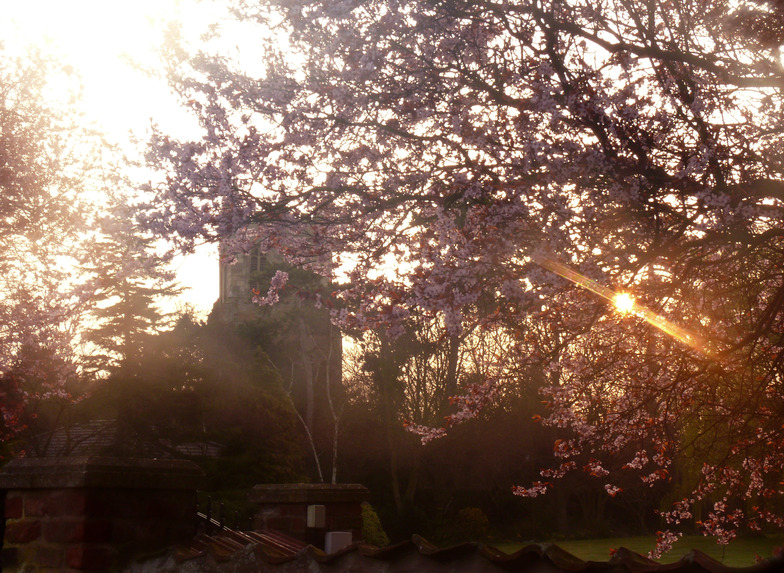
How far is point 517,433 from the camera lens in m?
35.8

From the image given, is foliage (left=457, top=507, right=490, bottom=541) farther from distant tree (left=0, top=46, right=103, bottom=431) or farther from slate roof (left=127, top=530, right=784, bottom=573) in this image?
slate roof (left=127, top=530, right=784, bottom=573)

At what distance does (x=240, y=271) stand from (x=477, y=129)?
2318 inches

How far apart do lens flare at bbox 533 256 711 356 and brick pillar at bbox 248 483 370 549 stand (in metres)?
2.63

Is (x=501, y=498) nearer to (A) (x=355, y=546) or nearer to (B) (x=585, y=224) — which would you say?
(B) (x=585, y=224)

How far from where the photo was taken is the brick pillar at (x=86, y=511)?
3.89 meters

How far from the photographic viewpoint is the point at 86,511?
3875 mm

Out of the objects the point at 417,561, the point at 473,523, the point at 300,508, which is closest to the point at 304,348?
the point at 473,523

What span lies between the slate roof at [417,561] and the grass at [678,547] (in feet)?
83.8

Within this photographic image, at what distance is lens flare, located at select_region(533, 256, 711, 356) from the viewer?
7172mm

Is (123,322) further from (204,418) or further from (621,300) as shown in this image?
(621,300)

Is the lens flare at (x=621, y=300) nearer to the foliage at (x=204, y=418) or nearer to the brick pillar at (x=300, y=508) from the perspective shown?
the brick pillar at (x=300, y=508)

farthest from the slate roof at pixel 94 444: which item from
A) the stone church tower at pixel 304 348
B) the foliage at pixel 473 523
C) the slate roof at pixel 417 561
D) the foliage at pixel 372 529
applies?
the slate roof at pixel 417 561

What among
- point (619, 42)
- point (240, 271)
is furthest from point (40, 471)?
point (240, 271)

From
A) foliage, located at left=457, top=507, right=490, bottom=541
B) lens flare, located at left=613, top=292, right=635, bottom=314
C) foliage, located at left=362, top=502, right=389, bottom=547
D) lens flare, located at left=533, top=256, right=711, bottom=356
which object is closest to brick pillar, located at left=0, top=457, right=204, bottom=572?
lens flare, located at left=533, top=256, right=711, bottom=356
